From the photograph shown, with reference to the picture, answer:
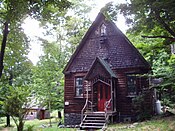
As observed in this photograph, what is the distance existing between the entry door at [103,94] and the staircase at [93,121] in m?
1.36

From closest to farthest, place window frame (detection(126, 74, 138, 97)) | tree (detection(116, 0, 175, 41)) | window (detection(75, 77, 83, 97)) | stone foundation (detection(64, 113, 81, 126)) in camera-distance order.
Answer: tree (detection(116, 0, 175, 41)) < window frame (detection(126, 74, 138, 97)) < stone foundation (detection(64, 113, 81, 126)) < window (detection(75, 77, 83, 97))

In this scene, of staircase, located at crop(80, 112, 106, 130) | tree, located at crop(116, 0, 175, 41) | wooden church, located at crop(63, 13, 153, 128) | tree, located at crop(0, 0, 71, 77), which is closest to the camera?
tree, located at crop(0, 0, 71, 77)

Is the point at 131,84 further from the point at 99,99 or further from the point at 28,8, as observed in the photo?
the point at 28,8

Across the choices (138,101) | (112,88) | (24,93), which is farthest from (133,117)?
(24,93)

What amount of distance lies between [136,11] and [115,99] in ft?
26.0

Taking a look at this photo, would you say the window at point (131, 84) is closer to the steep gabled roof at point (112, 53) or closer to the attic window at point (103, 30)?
the steep gabled roof at point (112, 53)

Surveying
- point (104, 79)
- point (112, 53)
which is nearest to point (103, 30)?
point (112, 53)

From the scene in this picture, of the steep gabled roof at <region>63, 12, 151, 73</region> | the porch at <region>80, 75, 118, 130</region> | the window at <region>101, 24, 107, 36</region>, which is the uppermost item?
the window at <region>101, 24, 107, 36</region>

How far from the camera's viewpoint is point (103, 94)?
15234mm

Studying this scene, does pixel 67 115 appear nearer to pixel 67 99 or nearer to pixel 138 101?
pixel 67 99

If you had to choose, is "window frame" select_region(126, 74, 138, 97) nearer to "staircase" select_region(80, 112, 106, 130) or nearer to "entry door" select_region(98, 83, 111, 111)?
"entry door" select_region(98, 83, 111, 111)

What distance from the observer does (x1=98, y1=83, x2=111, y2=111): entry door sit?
15.1 meters

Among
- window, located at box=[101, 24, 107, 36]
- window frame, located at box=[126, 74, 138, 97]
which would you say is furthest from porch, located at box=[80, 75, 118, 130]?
window, located at box=[101, 24, 107, 36]

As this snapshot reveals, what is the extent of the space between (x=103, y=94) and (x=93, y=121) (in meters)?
2.52
